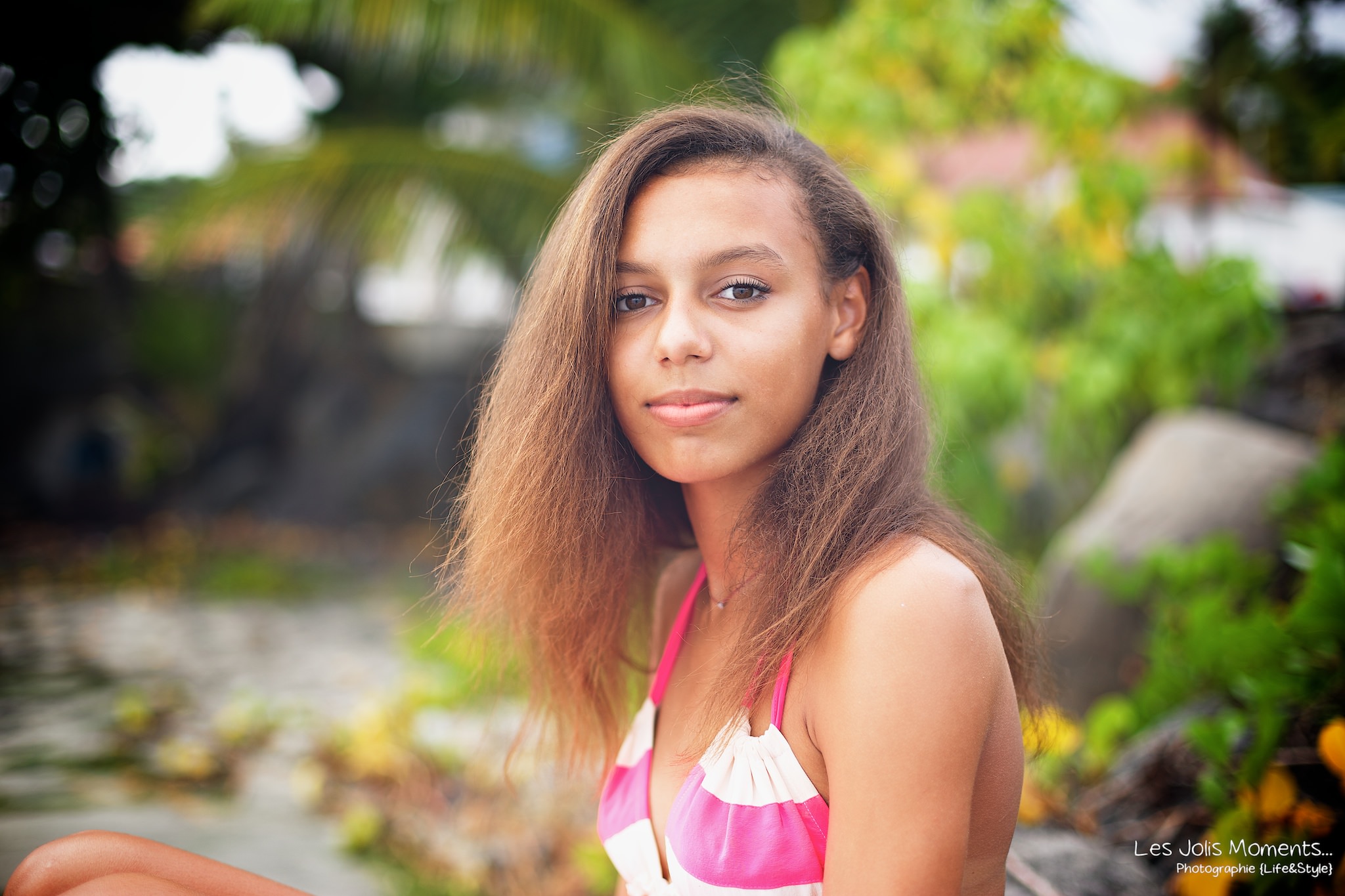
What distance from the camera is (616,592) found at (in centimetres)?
168

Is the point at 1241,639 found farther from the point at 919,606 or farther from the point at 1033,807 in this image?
the point at 919,606

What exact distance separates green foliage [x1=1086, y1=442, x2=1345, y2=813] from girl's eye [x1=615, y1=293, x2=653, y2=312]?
5.09 ft

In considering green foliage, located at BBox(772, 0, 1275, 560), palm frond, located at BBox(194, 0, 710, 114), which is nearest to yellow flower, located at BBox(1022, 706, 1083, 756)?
green foliage, located at BBox(772, 0, 1275, 560)

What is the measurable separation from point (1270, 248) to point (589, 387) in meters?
13.0

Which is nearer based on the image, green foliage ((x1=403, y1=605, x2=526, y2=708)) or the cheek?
the cheek

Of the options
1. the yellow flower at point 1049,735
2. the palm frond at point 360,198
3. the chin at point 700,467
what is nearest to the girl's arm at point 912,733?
the chin at point 700,467

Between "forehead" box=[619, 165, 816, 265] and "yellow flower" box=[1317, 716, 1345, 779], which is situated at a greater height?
"forehead" box=[619, 165, 816, 265]

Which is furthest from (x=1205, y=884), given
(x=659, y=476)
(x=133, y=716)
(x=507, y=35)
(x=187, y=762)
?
(x=507, y=35)

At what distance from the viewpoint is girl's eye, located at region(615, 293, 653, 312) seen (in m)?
1.44

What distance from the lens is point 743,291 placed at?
135 centimetres

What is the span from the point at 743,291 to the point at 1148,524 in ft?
9.17

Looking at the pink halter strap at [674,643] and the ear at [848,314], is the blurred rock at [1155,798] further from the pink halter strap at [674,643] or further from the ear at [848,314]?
the ear at [848,314]

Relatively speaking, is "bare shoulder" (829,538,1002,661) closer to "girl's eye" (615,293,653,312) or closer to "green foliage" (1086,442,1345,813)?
"girl's eye" (615,293,653,312)

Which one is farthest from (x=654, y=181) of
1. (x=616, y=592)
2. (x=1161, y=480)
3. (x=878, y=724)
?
(x=1161, y=480)
